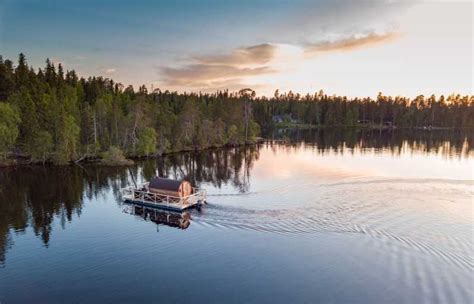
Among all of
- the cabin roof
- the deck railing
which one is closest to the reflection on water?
the deck railing

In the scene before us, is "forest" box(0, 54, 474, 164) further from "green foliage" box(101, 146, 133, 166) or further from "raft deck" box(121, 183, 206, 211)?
"raft deck" box(121, 183, 206, 211)

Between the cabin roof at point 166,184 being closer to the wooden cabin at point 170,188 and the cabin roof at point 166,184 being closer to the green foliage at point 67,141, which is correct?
the wooden cabin at point 170,188

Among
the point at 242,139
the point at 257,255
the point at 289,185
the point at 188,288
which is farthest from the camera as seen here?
the point at 242,139

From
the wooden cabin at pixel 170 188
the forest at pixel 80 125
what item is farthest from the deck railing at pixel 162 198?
the forest at pixel 80 125

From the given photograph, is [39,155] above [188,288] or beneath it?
above

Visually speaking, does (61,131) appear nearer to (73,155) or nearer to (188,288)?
(73,155)

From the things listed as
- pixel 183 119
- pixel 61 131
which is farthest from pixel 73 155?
pixel 183 119

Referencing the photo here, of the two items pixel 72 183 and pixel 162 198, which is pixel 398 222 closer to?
pixel 162 198
